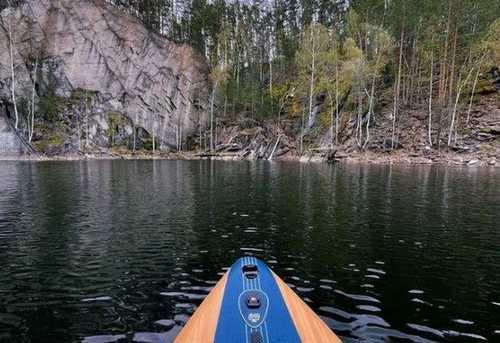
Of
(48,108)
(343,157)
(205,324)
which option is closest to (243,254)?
(205,324)

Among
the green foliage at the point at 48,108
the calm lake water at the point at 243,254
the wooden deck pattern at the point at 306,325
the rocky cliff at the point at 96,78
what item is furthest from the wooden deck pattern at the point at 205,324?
the green foliage at the point at 48,108

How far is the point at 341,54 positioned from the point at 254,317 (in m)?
77.3

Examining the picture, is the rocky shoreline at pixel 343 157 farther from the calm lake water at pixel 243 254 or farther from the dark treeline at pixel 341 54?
the calm lake water at pixel 243 254

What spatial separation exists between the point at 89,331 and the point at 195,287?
10.2ft

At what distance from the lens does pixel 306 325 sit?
6492 mm

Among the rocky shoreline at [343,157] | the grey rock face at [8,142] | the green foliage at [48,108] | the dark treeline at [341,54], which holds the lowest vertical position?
the rocky shoreline at [343,157]

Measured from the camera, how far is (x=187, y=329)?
6.91 meters

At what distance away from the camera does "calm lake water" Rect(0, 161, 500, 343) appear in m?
8.41

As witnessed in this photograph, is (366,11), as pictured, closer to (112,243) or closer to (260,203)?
(260,203)

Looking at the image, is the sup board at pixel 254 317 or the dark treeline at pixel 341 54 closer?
the sup board at pixel 254 317

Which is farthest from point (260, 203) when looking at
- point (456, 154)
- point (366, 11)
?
point (366, 11)

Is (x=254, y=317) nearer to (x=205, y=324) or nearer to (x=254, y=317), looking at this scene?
(x=254, y=317)

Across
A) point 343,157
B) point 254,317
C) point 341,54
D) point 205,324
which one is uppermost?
point 341,54

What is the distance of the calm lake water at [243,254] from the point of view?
27.6ft
